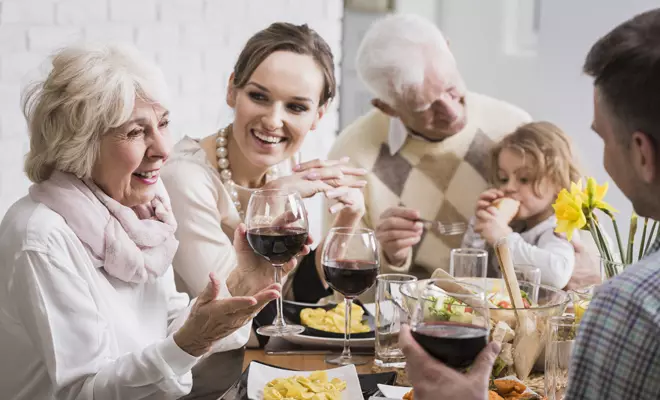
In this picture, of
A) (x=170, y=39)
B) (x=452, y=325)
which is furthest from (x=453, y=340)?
(x=170, y=39)

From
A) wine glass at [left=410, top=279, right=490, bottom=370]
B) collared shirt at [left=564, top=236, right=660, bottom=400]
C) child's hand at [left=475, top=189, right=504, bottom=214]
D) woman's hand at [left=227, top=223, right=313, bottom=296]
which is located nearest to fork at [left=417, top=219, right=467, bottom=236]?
child's hand at [left=475, top=189, right=504, bottom=214]

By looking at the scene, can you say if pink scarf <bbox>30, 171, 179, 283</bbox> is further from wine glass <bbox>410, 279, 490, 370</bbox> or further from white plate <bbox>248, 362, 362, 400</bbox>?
wine glass <bbox>410, 279, 490, 370</bbox>

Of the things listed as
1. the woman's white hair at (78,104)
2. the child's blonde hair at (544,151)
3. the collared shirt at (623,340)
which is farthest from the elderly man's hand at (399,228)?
the collared shirt at (623,340)

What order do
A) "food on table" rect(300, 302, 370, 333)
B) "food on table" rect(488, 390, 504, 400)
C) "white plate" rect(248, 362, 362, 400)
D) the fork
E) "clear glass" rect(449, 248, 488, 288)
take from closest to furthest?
"food on table" rect(488, 390, 504, 400) < "white plate" rect(248, 362, 362, 400) < "food on table" rect(300, 302, 370, 333) < "clear glass" rect(449, 248, 488, 288) < the fork

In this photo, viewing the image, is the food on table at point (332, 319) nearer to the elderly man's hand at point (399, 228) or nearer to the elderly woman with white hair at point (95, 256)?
the elderly woman with white hair at point (95, 256)

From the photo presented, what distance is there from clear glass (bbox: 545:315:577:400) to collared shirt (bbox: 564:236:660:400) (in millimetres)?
447

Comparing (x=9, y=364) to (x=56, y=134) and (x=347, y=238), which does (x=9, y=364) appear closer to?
(x=56, y=134)

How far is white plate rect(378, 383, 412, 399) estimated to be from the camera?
4.60 feet

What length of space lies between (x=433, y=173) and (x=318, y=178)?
2.54ft

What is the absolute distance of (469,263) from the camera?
1921 millimetres

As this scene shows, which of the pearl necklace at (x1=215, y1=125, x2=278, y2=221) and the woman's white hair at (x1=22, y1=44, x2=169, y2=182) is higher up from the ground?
the woman's white hair at (x1=22, y1=44, x2=169, y2=182)

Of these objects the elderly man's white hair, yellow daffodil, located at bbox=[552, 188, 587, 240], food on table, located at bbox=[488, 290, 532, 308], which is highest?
the elderly man's white hair

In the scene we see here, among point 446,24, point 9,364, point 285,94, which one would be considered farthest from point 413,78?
point 446,24

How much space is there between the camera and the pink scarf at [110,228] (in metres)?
1.56
